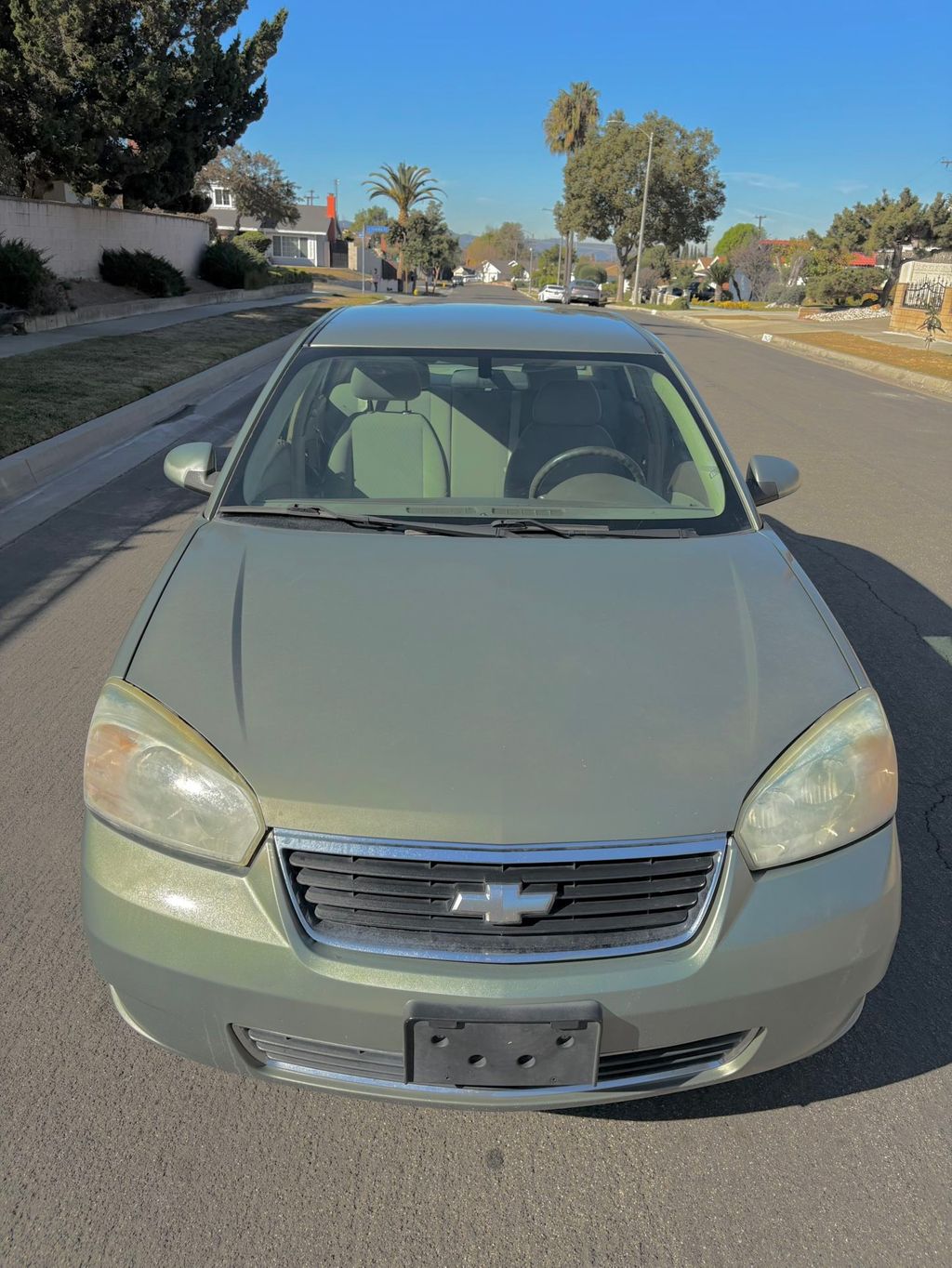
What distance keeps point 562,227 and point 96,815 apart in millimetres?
81411

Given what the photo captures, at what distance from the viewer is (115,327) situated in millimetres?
19109

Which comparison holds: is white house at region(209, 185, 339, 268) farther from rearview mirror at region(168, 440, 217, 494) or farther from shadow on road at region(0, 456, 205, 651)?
rearview mirror at region(168, 440, 217, 494)

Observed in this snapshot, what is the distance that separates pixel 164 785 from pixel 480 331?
2.32 metres

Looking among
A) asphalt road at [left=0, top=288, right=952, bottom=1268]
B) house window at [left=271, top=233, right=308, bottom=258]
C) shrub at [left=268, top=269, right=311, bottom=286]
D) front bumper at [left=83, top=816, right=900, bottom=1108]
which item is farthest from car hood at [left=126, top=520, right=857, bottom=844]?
house window at [left=271, top=233, right=308, bottom=258]

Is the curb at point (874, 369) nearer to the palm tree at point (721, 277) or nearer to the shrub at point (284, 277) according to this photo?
the shrub at point (284, 277)

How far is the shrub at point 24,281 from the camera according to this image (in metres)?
16.9

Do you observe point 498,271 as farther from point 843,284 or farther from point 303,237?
point 843,284

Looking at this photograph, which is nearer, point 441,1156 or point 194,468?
point 441,1156

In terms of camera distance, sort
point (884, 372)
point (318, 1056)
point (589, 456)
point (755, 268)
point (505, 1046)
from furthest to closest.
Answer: point (755, 268), point (884, 372), point (589, 456), point (318, 1056), point (505, 1046)


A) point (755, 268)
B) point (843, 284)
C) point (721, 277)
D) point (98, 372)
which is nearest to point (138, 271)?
point (98, 372)

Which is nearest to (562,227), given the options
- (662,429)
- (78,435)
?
(78,435)

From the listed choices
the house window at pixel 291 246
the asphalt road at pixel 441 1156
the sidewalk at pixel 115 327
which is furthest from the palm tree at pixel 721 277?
the asphalt road at pixel 441 1156

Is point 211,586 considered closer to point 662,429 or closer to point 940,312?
point 662,429

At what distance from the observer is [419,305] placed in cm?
431
